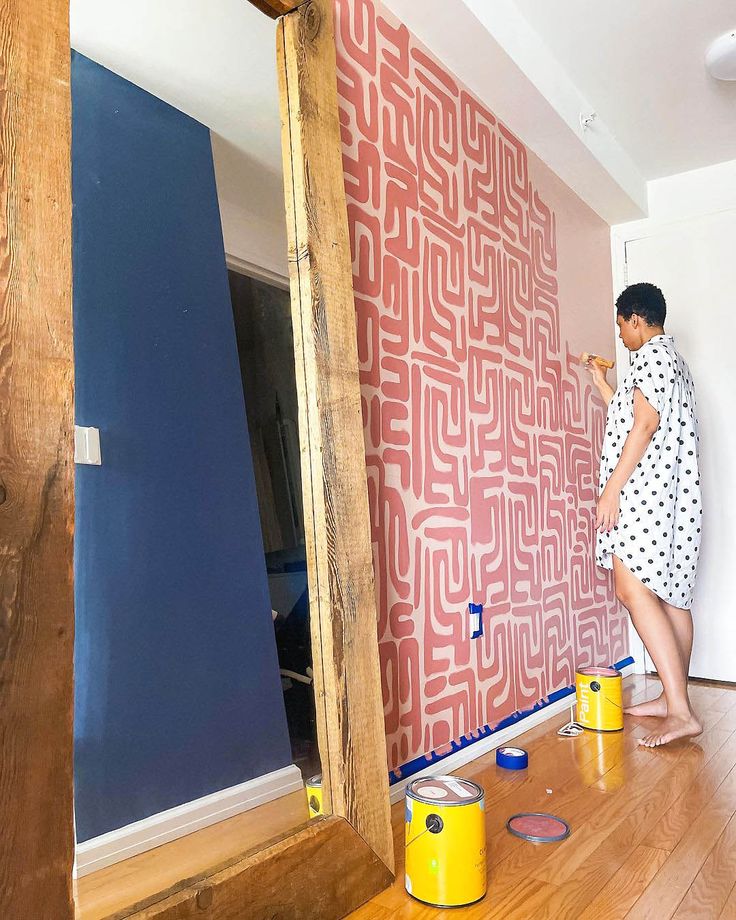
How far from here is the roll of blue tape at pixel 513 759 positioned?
2094 mm

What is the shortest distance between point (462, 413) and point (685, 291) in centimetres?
178

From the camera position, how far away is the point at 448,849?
4.45 feet

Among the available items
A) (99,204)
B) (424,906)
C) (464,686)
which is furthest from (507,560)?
(99,204)

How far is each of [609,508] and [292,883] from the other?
1.77m

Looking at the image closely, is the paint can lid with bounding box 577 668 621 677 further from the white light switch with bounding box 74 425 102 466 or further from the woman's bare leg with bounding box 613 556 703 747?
the white light switch with bounding box 74 425 102 466

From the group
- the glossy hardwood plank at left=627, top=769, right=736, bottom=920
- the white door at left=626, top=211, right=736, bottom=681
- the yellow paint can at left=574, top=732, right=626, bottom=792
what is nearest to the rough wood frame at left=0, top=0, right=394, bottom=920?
the glossy hardwood plank at left=627, top=769, right=736, bottom=920

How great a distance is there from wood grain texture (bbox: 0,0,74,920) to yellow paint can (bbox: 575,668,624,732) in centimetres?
185

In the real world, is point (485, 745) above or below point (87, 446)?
below

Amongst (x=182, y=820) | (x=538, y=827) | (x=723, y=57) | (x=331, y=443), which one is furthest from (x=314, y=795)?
(x=723, y=57)

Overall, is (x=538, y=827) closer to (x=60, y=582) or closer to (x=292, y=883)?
(x=292, y=883)

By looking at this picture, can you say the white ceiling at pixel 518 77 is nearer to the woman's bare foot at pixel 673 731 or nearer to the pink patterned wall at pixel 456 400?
the pink patterned wall at pixel 456 400

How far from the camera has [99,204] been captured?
3.83 feet

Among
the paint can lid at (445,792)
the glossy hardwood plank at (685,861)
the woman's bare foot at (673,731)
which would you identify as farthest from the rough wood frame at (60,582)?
the woman's bare foot at (673,731)

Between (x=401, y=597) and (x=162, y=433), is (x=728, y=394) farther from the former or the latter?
(x=162, y=433)
